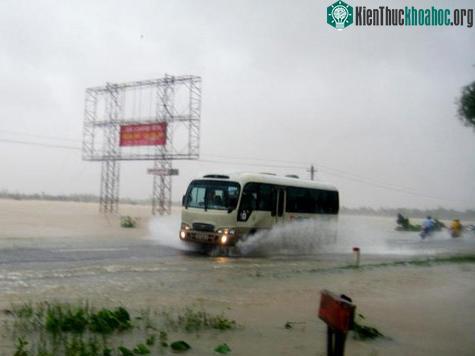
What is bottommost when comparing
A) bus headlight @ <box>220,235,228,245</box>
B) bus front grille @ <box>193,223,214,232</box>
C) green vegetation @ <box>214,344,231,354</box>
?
green vegetation @ <box>214,344,231,354</box>

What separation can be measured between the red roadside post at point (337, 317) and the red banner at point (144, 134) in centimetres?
3442

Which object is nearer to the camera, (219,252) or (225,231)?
(225,231)

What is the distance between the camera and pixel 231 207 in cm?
1761

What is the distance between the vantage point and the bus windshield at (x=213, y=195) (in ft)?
58.0

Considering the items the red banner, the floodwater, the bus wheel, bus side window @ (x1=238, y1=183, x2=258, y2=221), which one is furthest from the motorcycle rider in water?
bus side window @ (x1=238, y1=183, x2=258, y2=221)

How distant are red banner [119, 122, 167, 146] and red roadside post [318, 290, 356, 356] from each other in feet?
113

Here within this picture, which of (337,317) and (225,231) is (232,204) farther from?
(337,317)

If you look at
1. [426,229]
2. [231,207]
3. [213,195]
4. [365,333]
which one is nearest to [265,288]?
[365,333]

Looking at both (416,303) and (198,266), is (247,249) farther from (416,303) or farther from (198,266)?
(416,303)

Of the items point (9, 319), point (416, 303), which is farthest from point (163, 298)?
point (416, 303)

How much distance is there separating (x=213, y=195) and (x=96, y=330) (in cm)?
1143

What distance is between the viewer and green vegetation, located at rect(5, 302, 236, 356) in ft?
18.6

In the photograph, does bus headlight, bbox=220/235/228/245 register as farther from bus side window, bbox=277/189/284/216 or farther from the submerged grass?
the submerged grass

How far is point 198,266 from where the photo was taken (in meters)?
14.8
